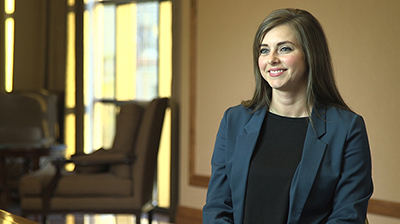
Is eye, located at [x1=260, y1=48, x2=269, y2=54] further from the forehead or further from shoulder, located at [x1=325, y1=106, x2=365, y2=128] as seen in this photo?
shoulder, located at [x1=325, y1=106, x2=365, y2=128]

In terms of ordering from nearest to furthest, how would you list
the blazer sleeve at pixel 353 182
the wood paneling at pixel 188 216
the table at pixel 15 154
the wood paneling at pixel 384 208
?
the blazer sleeve at pixel 353 182
the wood paneling at pixel 384 208
the wood paneling at pixel 188 216
the table at pixel 15 154

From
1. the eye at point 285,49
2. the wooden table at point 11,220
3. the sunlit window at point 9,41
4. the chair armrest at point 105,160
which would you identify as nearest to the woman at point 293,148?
the eye at point 285,49

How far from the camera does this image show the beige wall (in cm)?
316

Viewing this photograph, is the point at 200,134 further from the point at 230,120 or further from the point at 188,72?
the point at 230,120

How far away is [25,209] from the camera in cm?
369

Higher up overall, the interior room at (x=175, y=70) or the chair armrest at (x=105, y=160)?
the interior room at (x=175, y=70)

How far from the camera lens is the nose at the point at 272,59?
5.26 feet

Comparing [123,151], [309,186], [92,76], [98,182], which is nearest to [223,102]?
[123,151]

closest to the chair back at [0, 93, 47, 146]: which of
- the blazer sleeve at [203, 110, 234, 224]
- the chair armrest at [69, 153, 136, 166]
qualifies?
the chair armrest at [69, 153, 136, 166]

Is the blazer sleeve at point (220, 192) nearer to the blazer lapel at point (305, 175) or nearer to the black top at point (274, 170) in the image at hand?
the black top at point (274, 170)

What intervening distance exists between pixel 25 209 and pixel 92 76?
2398mm

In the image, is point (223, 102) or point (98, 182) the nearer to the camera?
point (98, 182)

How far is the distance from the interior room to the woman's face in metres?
1.80

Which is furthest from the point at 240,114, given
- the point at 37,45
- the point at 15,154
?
the point at 37,45
